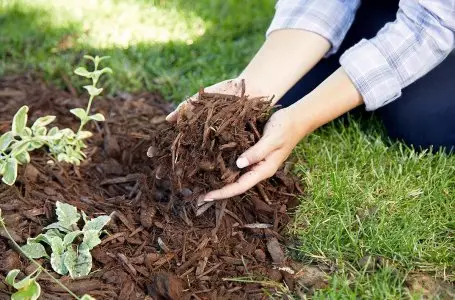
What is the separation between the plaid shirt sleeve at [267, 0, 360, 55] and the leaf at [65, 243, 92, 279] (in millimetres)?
1328

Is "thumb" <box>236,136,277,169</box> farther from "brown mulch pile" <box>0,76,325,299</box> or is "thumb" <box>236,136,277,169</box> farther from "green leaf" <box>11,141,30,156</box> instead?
"green leaf" <box>11,141,30,156</box>

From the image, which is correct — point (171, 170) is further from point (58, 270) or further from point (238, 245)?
point (58, 270)

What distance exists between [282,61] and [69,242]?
3.87ft

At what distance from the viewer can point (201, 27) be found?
4.29 metres

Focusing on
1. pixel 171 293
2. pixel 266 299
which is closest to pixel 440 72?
pixel 266 299

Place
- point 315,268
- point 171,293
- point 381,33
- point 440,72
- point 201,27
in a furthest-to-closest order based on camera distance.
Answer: point 201,27 → point 440,72 → point 381,33 → point 315,268 → point 171,293

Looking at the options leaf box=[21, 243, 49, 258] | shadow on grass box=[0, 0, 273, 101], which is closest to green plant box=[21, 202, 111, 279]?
leaf box=[21, 243, 49, 258]

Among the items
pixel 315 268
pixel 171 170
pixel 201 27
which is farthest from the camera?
pixel 201 27

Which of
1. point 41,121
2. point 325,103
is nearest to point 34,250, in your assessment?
point 41,121

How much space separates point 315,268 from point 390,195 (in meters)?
0.48

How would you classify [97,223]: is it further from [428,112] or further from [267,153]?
[428,112]

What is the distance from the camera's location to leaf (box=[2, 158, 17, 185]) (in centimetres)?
237

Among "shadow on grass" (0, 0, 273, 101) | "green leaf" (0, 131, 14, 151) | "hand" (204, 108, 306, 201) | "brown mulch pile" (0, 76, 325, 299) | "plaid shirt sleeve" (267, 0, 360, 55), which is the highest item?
"plaid shirt sleeve" (267, 0, 360, 55)

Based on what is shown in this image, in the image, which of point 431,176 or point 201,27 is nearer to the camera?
point 431,176
